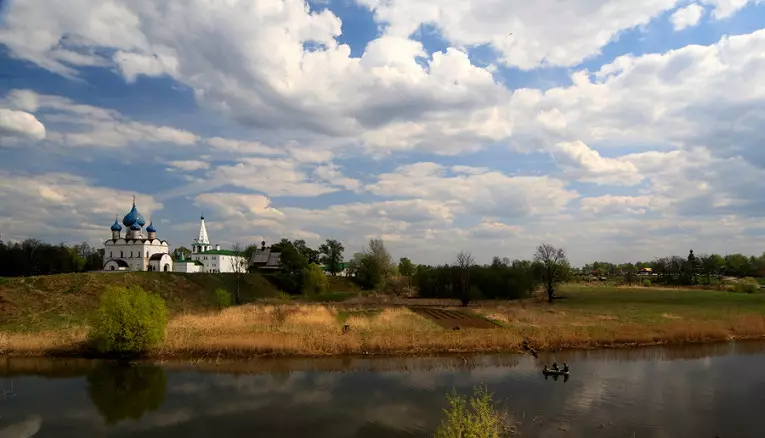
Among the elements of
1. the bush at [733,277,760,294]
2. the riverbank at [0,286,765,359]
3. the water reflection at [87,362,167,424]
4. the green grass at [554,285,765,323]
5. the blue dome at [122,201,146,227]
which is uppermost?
the blue dome at [122,201,146,227]

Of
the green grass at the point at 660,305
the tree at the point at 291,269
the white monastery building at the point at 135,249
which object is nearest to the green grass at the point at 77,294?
the tree at the point at 291,269

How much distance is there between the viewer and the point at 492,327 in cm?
4269

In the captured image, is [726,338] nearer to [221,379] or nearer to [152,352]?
[221,379]

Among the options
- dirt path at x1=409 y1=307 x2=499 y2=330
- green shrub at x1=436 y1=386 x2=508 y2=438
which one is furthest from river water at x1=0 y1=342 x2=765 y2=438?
dirt path at x1=409 y1=307 x2=499 y2=330

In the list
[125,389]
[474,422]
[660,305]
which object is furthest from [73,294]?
[660,305]

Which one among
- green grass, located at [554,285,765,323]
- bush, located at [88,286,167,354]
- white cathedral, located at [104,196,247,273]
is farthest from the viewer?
white cathedral, located at [104,196,247,273]

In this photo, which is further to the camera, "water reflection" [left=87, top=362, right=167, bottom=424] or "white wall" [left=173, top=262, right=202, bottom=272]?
"white wall" [left=173, top=262, right=202, bottom=272]

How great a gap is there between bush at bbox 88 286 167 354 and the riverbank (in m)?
1.28

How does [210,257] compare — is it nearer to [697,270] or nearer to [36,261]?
[36,261]

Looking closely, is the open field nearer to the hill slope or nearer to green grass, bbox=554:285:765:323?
green grass, bbox=554:285:765:323

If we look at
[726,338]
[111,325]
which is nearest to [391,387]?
[111,325]

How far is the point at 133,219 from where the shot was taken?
104875 mm

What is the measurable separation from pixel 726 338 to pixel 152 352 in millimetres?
45171

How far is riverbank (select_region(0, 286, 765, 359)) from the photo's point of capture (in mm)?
34031
